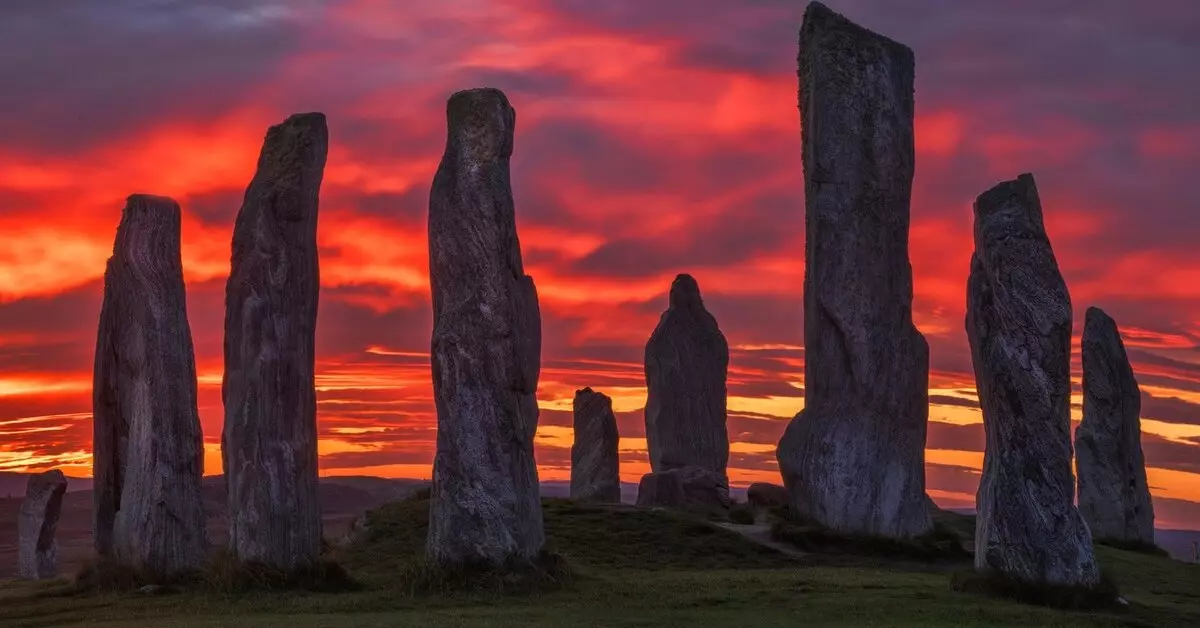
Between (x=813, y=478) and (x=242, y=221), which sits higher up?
(x=242, y=221)

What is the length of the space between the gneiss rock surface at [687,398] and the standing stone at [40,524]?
16.3m

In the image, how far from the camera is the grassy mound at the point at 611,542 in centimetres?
2755

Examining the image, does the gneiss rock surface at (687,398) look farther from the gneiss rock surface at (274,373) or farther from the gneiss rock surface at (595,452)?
the gneiss rock surface at (274,373)

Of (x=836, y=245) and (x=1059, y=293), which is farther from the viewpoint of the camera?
(x=836, y=245)

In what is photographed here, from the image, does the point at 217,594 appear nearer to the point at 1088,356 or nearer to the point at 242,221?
the point at 242,221

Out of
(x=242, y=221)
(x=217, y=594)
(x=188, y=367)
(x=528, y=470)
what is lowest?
(x=217, y=594)

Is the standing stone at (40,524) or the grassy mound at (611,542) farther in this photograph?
the standing stone at (40,524)

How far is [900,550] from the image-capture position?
98.3ft

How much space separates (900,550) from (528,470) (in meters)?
10.3

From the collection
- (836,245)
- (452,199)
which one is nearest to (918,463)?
(836,245)

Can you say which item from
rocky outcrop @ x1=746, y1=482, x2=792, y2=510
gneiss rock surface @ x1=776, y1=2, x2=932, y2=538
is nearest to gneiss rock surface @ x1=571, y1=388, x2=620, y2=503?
rocky outcrop @ x1=746, y1=482, x2=792, y2=510

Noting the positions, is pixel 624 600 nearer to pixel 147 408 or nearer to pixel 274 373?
pixel 274 373

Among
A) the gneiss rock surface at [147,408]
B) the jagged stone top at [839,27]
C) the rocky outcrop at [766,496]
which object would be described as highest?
the jagged stone top at [839,27]

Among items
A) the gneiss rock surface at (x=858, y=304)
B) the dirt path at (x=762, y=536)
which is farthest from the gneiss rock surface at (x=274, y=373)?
the gneiss rock surface at (x=858, y=304)
